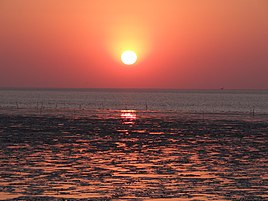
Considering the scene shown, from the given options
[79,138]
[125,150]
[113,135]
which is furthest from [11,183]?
[113,135]

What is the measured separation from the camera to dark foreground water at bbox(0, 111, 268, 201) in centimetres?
2481

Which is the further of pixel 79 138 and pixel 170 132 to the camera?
pixel 170 132

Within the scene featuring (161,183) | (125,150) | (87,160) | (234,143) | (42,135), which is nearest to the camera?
(161,183)

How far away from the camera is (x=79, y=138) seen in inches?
2009

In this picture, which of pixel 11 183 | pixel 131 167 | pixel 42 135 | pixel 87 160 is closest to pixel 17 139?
pixel 42 135

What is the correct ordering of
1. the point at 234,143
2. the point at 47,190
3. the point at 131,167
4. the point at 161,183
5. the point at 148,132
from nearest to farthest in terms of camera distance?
the point at 47,190, the point at 161,183, the point at 131,167, the point at 234,143, the point at 148,132

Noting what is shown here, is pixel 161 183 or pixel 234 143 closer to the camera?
pixel 161 183

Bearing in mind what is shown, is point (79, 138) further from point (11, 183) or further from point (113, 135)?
point (11, 183)

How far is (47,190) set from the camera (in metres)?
24.9

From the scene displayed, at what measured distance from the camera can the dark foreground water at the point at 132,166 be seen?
2481 cm

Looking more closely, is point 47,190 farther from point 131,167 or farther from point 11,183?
point 131,167

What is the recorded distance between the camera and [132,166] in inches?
1300

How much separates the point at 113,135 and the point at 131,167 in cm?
2263

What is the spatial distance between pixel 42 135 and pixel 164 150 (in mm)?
14744
